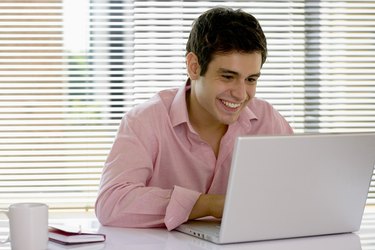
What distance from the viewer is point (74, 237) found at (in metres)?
1.87

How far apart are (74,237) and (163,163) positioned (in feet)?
1.99

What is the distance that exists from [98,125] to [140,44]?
45 centimetres

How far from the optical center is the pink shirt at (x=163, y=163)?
2111 mm

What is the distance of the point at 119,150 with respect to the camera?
2.24 m

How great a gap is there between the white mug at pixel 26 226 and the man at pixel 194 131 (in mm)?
375

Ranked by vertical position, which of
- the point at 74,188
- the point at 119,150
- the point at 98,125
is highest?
the point at 119,150

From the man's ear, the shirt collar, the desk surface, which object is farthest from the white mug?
the man's ear

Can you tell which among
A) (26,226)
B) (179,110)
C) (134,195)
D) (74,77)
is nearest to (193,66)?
(179,110)

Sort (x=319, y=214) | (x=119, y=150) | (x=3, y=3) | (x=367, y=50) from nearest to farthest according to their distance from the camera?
1. (x=319, y=214)
2. (x=119, y=150)
3. (x=3, y=3)
4. (x=367, y=50)

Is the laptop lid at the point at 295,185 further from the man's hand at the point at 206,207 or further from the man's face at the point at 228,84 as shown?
the man's face at the point at 228,84

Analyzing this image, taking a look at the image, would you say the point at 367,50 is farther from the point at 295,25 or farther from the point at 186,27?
the point at 186,27

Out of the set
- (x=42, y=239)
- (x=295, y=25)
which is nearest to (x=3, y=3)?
(x=295, y=25)

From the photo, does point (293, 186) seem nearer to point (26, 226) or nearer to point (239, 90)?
point (239, 90)

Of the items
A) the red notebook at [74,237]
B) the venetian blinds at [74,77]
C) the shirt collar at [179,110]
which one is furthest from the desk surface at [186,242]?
the venetian blinds at [74,77]
